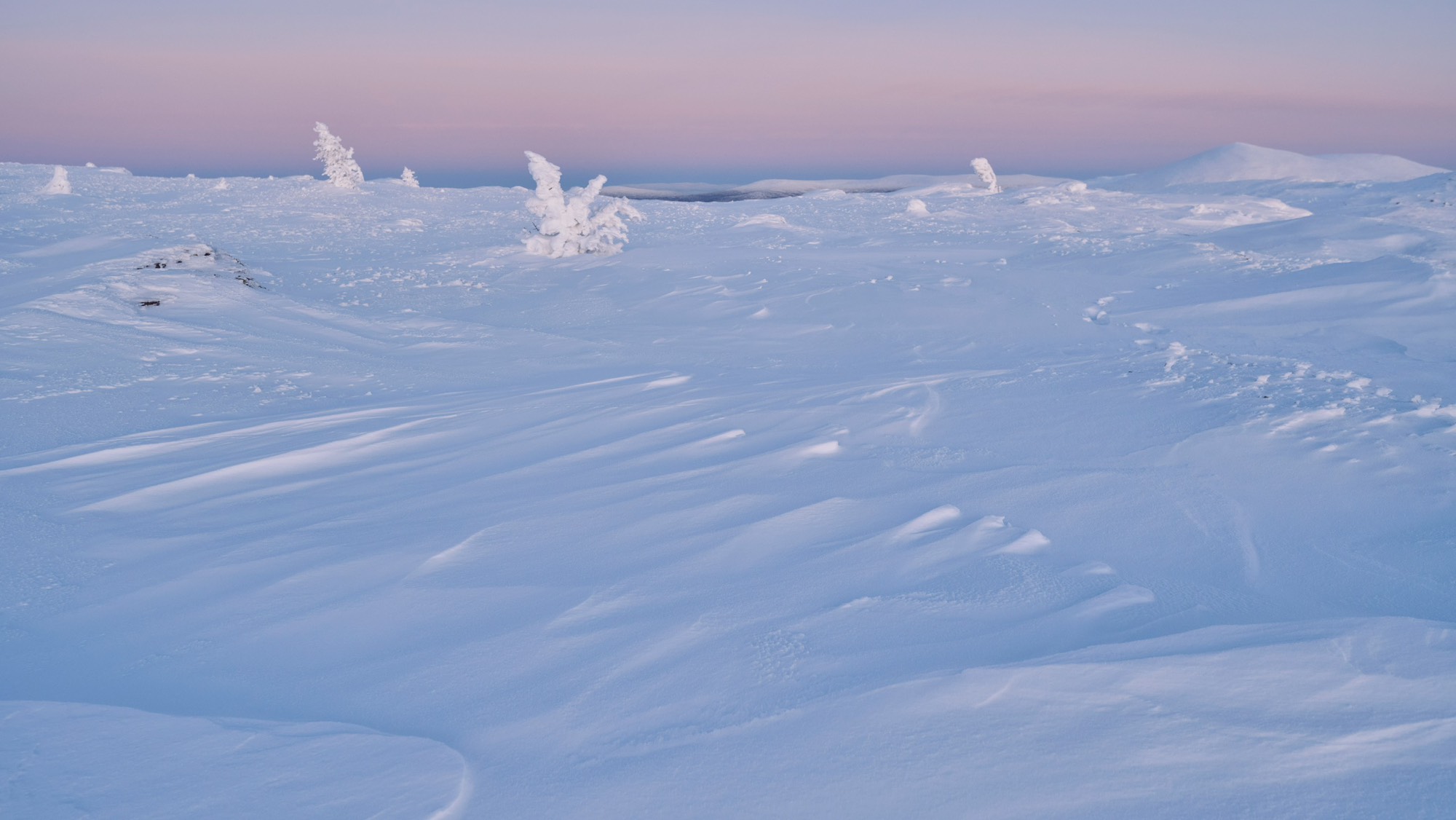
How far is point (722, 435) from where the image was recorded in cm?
480

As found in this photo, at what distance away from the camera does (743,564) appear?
10.4 ft

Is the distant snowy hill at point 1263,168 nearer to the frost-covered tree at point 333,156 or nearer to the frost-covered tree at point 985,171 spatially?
the frost-covered tree at point 985,171

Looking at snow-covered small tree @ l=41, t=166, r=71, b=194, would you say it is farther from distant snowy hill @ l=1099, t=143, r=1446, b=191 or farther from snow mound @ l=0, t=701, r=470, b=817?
distant snowy hill @ l=1099, t=143, r=1446, b=191

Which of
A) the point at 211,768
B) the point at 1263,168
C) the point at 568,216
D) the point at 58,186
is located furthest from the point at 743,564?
the point at 1263,168

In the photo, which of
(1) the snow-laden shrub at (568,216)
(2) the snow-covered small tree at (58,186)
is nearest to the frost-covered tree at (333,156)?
(2) the snow-covered small tree at (58,186)

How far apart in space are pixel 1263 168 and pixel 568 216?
32.7 meters

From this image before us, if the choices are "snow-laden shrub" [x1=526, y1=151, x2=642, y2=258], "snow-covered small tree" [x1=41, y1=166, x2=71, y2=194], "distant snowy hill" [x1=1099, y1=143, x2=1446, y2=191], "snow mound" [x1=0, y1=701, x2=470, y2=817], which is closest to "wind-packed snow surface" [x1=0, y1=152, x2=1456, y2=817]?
"snow mound" [x1=0, y1=701, x2=470, y2=817]

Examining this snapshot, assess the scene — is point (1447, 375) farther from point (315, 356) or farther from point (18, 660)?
point (315, 356)

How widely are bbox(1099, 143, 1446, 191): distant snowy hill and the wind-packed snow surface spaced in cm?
3048

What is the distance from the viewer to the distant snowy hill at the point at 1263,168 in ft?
113

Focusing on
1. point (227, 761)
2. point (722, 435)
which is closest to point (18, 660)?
point (227, 761)

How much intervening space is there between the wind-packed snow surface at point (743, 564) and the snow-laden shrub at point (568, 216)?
560cm

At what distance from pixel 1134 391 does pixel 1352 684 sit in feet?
11.5

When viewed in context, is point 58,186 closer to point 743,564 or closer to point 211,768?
point 743,564
